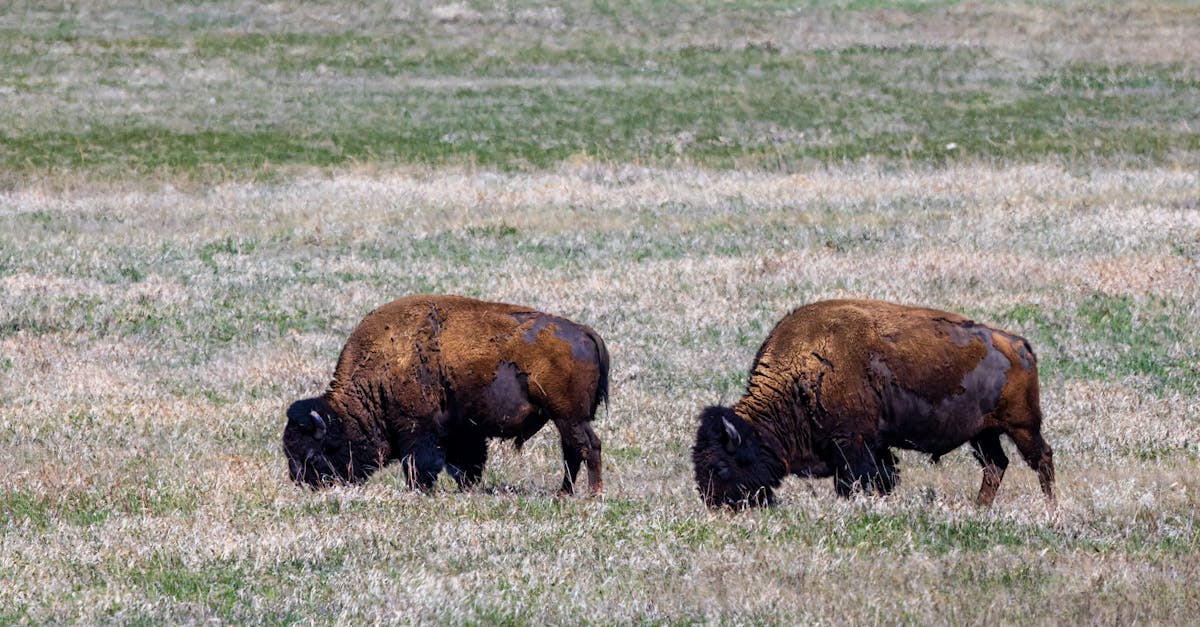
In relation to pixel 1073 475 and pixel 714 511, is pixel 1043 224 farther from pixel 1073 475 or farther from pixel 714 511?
pixel 714 511

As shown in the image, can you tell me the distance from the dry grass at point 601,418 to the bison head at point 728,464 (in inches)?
7.7

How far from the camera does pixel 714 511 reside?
8406mm

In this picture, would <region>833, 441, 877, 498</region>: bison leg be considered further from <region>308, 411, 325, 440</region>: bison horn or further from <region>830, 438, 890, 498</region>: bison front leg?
<region>308, 411, 325, 440</region>: bison horn

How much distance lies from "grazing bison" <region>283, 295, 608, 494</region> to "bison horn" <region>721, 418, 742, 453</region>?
1158 mm

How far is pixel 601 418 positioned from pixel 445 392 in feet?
8.71

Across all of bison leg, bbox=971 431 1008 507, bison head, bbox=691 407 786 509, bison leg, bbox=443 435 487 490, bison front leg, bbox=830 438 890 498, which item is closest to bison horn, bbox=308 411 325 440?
bison leg, bbox=443 435 487 490

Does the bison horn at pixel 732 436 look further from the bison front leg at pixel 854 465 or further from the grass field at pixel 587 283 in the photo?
the bison front leg at pixel 854 465

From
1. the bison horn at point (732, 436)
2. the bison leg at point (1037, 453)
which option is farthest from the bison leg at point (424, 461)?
the bison leg at point (1037, 453)

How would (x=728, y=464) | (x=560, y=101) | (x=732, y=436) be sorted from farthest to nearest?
(x=560, y=101), (x=728, y=464), (x=732, y=436)

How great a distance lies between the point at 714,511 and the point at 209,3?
185 ft

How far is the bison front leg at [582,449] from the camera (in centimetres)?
927

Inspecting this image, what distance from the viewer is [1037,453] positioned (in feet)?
29.5

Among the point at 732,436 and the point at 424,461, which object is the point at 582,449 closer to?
the point at 424,461

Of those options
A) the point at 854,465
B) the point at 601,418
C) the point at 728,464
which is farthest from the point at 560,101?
the point at 728,464
